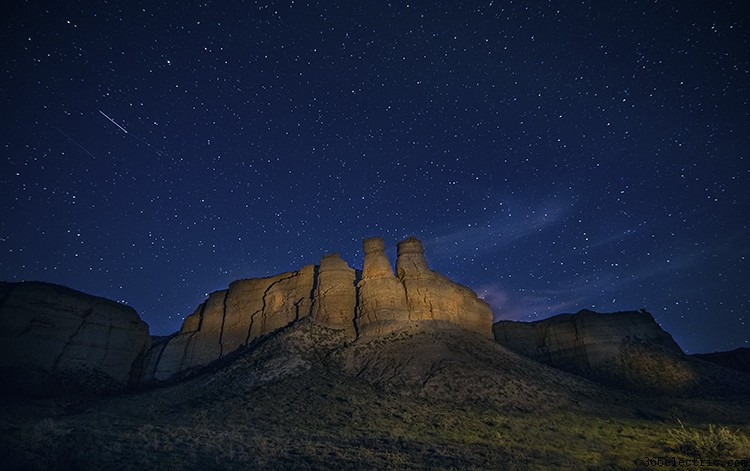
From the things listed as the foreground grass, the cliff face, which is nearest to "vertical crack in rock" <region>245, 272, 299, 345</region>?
the cliff face

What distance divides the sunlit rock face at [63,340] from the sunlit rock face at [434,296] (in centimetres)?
3216

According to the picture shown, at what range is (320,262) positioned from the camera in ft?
155

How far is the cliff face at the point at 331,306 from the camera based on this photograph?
4069cm

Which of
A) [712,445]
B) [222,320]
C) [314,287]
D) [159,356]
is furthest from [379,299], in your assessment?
[159,356]

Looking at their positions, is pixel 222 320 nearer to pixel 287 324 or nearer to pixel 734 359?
pixel 287 324

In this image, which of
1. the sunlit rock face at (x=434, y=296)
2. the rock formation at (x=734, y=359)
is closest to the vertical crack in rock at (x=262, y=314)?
the sunlit rock face at (x=434, y=296)

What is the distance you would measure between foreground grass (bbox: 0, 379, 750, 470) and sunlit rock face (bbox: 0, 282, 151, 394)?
9.03 meters

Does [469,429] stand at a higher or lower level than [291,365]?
lower

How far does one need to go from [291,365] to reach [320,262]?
17694 mm

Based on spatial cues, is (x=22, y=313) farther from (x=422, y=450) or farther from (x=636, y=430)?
(x=636, y=430)

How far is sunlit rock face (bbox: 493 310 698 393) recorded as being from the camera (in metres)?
41.1

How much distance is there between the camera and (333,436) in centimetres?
2062

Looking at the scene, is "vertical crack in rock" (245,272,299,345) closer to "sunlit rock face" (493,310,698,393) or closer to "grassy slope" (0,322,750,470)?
"grassy slope" (0,322,750,470)

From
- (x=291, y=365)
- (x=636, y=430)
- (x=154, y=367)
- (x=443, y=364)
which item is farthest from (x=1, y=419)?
(x=636, y=430)
